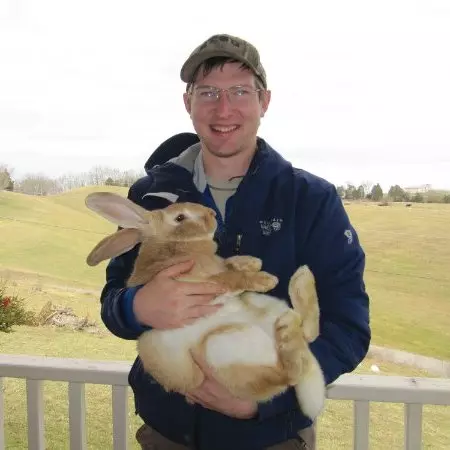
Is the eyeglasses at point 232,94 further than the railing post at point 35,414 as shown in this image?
No

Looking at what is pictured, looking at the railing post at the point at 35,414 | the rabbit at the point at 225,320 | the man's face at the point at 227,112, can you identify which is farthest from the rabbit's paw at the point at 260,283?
the railing post at the point at 35,414

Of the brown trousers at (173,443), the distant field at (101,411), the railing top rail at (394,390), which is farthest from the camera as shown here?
the distant field at (101,411)

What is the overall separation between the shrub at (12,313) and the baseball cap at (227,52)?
1.36 meters

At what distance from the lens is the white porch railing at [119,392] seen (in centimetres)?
135

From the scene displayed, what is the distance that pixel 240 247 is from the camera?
1013mm

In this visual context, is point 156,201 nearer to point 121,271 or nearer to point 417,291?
point 121,271

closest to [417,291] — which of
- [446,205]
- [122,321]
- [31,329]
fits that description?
[446,205]

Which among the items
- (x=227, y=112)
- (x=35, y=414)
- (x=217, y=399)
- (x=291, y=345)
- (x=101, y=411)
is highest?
(x=227, y=112)

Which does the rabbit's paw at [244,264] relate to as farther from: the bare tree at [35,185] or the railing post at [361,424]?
the bare tree at [35,185]

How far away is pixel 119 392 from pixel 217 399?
0.68 meters

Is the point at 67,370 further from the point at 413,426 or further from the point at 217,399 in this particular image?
the point at 413,426

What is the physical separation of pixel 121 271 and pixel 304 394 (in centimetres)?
47

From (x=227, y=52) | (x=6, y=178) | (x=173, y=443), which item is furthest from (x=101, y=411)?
(x=227, y=52)

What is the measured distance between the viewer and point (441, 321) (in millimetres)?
1802
